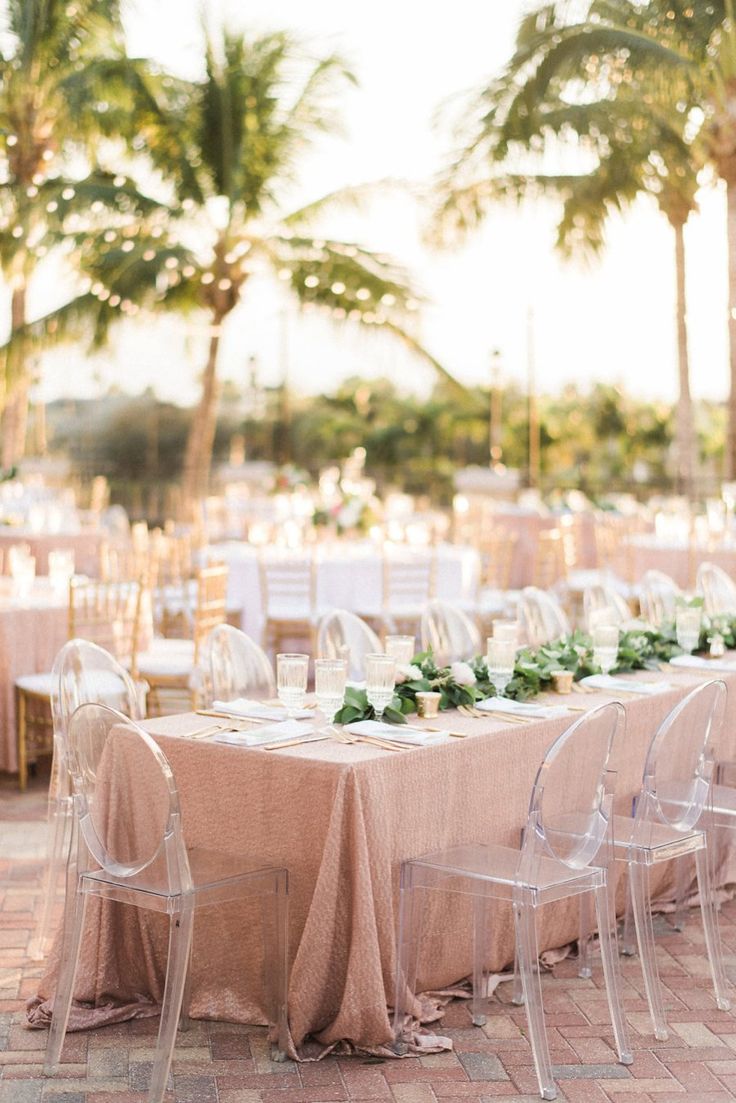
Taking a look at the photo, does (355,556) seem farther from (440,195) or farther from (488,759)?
(440,195)

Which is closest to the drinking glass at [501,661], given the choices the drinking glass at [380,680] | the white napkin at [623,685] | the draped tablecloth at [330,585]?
the white napkin at [623,685]

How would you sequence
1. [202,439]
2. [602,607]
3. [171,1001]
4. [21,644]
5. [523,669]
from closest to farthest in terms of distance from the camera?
[171,1001], [523,669], [602,607], [21,644], [202,439]

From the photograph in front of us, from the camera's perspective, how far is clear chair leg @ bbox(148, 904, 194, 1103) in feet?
11.3

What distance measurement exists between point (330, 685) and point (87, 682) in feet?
3.21

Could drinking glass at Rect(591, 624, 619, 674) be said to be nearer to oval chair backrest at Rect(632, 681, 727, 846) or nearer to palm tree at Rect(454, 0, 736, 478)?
oval chair backrest at Rect(632, 681, 727, 846)

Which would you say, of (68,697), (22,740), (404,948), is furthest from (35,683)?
(404,948)

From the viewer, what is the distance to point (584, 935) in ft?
14.9

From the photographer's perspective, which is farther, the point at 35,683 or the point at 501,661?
the point at 35,683

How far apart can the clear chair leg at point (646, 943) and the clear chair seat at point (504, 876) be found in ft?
1.10

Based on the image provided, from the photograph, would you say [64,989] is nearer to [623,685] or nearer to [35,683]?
[623,685]

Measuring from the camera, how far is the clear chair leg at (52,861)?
15.0 feet

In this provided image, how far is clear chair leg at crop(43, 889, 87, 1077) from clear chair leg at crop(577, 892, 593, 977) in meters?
1.53

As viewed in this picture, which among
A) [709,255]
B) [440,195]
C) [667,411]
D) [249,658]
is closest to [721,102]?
[440,195]

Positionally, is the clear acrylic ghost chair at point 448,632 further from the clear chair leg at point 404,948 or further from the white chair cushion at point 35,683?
the clear chair leg at point 404,948
